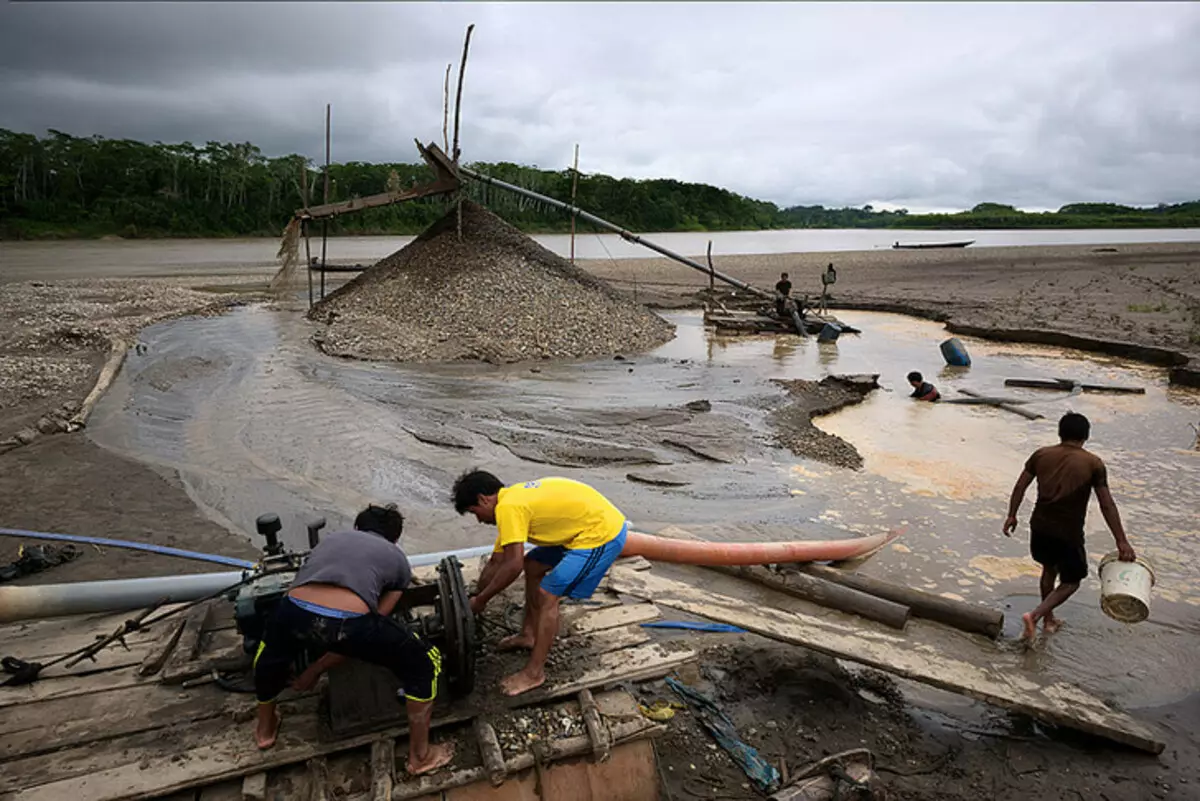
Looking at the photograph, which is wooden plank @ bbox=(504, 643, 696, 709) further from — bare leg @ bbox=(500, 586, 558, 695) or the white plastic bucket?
the white plastic bucket

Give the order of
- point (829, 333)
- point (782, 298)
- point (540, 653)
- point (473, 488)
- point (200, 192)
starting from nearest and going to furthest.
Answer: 1. point (473, 488)
2. point (540, 653)
3. point (829, 333)
4. point (782, 298)
5. point (200, 192)

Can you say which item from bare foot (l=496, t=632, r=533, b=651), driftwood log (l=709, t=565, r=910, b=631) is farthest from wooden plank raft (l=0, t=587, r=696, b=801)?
driftwood log (l=709, t=565, r=910, b=631)

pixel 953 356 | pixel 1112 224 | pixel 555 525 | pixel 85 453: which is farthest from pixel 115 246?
pixel 1112 224

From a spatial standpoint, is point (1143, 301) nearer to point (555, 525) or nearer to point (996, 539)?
point (996, 539)

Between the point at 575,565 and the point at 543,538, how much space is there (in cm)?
20

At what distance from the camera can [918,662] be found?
3.96 meters

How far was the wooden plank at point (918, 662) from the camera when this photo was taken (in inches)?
145

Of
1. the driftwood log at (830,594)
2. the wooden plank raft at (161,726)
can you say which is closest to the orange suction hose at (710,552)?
the driftwood log at (830,594)

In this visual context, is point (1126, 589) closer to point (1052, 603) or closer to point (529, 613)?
point (1052, 603)

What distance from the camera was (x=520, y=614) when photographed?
408cm

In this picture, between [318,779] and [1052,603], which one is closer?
[318,779]

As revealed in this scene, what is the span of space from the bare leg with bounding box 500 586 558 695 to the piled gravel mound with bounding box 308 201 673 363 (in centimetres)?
1070

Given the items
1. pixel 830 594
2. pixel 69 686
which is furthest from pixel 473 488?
pixel 830 594

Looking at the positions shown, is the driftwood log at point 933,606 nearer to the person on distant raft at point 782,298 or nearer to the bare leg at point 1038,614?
the bare leg at point 1038,614
